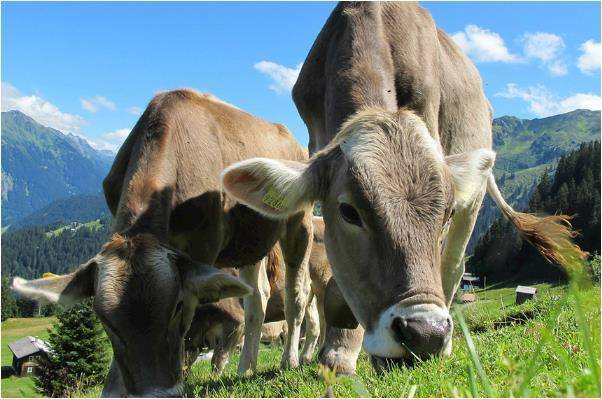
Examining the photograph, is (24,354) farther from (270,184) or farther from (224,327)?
(270,184)

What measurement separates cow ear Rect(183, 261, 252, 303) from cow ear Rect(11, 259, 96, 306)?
96 centimetres

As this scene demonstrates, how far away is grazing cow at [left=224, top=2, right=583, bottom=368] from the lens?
3951 mm

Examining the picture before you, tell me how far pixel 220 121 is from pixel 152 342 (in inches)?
154

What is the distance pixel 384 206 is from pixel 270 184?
4.34ft

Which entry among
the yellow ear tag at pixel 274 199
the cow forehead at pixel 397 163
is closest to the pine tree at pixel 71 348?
the yellow ear tag at pixel 274 199

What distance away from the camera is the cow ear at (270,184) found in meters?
5.02

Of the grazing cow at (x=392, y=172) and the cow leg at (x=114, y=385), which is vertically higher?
the grazing cow at (x=392, y=172)

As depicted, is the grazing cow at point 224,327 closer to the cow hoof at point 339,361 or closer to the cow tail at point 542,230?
the cow hoof at point 339,361

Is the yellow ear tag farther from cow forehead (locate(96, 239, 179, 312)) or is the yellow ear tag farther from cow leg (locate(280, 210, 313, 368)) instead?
cow leg (locate(280, 210, 313, 368))

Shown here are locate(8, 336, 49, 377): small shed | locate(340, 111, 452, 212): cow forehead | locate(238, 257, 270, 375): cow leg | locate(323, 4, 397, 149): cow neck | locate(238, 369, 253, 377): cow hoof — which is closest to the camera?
locate(340, 111, 452, 212): cow forehead

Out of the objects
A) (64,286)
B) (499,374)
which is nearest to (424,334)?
(499,374)

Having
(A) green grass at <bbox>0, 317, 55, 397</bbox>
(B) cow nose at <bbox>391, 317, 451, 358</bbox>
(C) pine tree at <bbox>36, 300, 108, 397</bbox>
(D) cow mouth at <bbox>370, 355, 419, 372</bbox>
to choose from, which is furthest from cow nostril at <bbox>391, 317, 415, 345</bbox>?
(A) green grass at <bbox>0, 317, 55, 397</bbox>

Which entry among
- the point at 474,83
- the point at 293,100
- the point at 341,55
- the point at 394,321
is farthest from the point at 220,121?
the point at 394,321

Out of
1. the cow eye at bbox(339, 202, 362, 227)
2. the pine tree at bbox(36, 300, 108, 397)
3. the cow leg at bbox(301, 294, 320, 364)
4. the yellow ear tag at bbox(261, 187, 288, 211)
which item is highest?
the yellow ear tag at bbox(261, 187, 288, 211)
